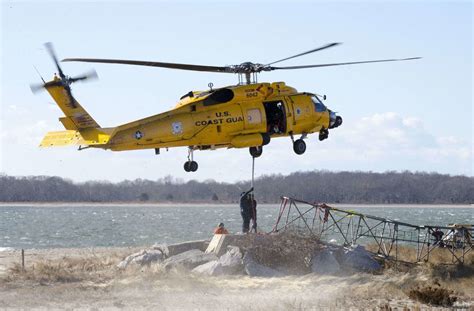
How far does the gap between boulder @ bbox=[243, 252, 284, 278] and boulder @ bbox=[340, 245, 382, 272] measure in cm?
227

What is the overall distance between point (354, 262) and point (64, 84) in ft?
37.2

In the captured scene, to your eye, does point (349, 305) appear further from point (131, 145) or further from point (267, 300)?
point (131, 145)

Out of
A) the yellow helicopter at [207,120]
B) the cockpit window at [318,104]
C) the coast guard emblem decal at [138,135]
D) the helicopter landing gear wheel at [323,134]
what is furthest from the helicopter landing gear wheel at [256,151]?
the coast guard emblem decal at [138,135]

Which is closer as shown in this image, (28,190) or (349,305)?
(349,305)

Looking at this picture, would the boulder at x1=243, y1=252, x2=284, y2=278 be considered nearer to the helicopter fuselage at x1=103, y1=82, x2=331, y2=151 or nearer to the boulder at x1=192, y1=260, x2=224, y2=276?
the boulder at x1=192, y1=260, x2=224, y2=276

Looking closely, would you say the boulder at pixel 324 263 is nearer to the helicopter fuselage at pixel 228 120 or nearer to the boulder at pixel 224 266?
the boulder at pixel 224 266

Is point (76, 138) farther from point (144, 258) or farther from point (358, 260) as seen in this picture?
point (358, 260)

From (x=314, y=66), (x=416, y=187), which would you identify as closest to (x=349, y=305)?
(x=314, y=66)

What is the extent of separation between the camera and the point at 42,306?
976 inches

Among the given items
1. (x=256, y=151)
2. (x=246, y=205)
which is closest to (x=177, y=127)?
(x=256, y=151)

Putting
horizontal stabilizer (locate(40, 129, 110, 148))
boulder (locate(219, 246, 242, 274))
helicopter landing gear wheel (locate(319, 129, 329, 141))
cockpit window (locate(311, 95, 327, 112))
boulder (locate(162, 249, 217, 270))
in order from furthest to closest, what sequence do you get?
helicopter landing gear wheel (locate(319, 129, 329, 141)), cockpit window (locate(311, 95, 327, 112)), boulder (locate(162, 249, 217, 270)), boulder (locate(219, 246, 242, 274)), horizontal stabilizer (locate(40, 129, 110, 148))

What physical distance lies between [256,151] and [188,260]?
470cm

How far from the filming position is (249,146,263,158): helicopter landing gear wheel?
31891mm

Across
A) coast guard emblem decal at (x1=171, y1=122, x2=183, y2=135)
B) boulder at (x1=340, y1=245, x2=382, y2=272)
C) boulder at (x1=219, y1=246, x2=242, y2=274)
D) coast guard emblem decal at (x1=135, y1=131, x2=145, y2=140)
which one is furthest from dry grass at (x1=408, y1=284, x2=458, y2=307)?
coast guard emblem decal at (x1=135, y1=131, x2=145, y2=140)
